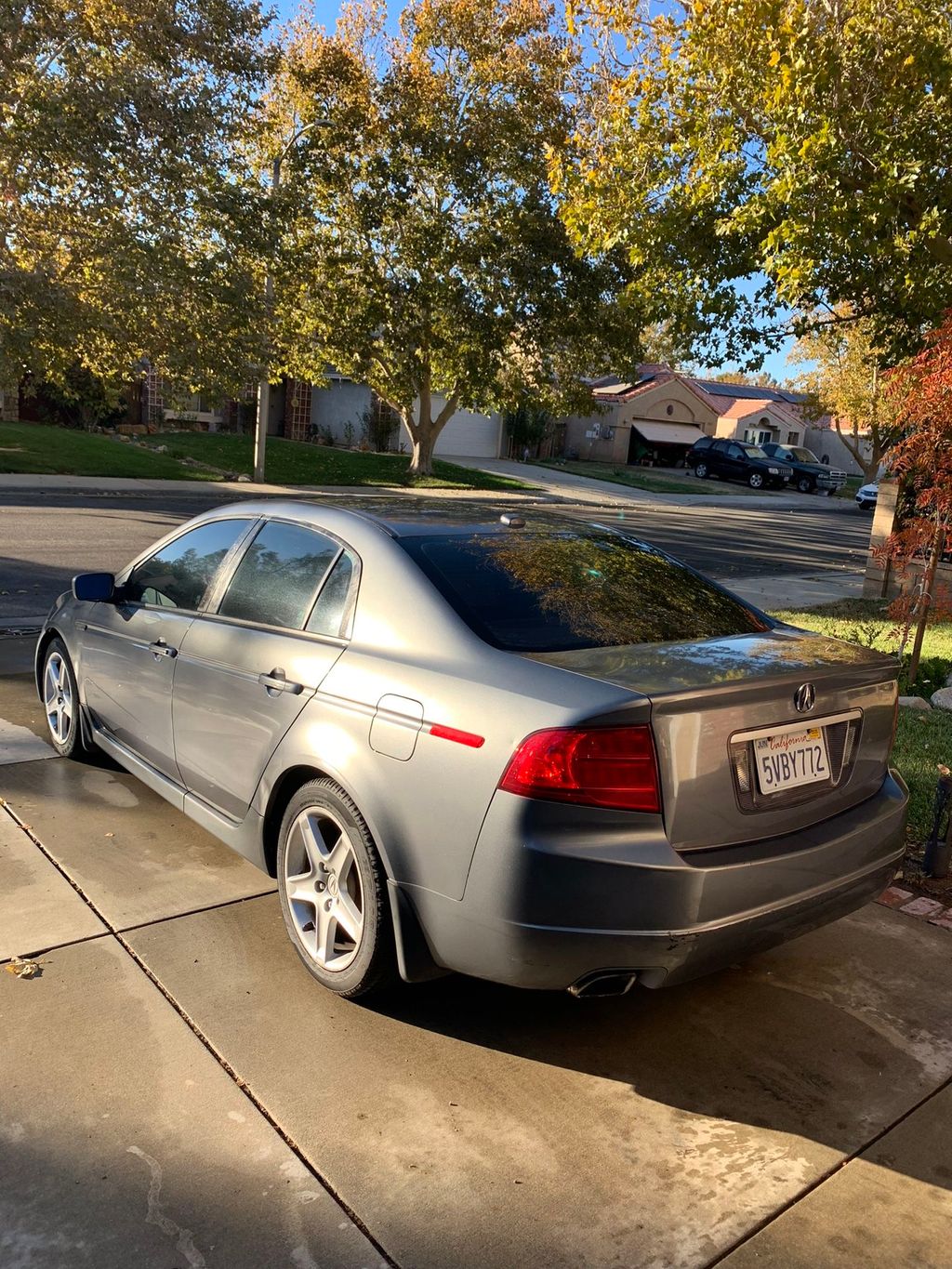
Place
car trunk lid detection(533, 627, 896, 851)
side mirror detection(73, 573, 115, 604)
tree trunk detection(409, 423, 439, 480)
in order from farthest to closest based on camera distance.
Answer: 1. tree trunk detection(409, 423, 439, 480)
2. side mirror detection(73, 573, 115, 604)
3. car trunk lid detection(533, 627, 896, 851)

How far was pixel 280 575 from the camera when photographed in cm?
387

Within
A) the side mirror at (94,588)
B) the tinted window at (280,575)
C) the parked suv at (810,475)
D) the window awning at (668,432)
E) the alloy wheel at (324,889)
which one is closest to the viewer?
the alloy wheel at (324,889)

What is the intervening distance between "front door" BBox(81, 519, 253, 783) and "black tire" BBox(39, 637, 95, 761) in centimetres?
20

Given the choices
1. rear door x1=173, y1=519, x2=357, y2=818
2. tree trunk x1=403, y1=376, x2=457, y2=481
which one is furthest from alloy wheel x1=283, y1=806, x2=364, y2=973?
tree trunk x1=403, y1=376, x2=457, y2=481

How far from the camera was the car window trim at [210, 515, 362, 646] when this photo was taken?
347 centimetres

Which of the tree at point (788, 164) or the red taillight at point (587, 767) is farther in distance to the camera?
the tree at point (788, 164)

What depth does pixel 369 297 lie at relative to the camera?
25938mm

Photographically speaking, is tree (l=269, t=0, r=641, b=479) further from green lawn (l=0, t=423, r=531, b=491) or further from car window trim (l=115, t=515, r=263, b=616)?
car window trim (l=115, t=515, r=263, b=616)

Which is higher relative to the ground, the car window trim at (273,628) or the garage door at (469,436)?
the garage door at (469,436)

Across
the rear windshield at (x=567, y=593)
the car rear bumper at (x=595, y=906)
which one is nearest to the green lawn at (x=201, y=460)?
the rear windshield at (x=567, y=593)

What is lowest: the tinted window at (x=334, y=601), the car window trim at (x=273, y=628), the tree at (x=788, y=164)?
the car window trim at (x=273, y=628)

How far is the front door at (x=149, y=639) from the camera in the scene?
4227mm

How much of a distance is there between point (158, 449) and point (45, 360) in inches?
336

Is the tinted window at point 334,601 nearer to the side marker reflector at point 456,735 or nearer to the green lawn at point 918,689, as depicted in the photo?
the side marker reflector at point 456,735
